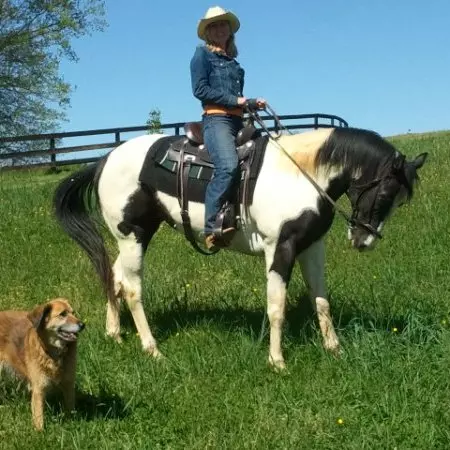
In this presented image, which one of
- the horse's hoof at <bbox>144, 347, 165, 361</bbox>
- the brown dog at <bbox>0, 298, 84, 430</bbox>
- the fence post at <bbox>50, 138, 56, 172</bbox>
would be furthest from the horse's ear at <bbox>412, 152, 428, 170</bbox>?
the fence post at <bbox>50, 138, 56, 172</bbox>

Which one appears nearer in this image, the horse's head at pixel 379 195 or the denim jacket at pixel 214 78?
the horse's head at pixel 379 195

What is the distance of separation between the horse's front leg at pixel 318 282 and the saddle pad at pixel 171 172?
0.74m

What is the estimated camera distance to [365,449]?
4.50 m

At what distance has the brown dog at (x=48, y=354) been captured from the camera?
490 centimetres

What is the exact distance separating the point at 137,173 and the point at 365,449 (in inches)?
142

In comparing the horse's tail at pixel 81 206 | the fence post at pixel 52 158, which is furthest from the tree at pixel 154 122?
the horse's tail at pixel 81 206

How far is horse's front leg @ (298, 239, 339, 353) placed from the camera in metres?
6.38

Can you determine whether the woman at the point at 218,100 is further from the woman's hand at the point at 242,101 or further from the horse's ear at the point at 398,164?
the horse's ear at the point at 398,164

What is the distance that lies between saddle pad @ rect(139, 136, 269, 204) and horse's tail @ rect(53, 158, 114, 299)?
69 cm

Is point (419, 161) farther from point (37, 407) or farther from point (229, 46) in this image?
point (37, 407)

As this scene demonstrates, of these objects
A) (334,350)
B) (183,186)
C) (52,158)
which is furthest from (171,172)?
(52,158)

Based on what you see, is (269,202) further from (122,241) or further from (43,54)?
(43,54)

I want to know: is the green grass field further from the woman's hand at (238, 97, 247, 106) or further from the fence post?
the fence post

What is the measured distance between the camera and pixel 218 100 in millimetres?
6324
